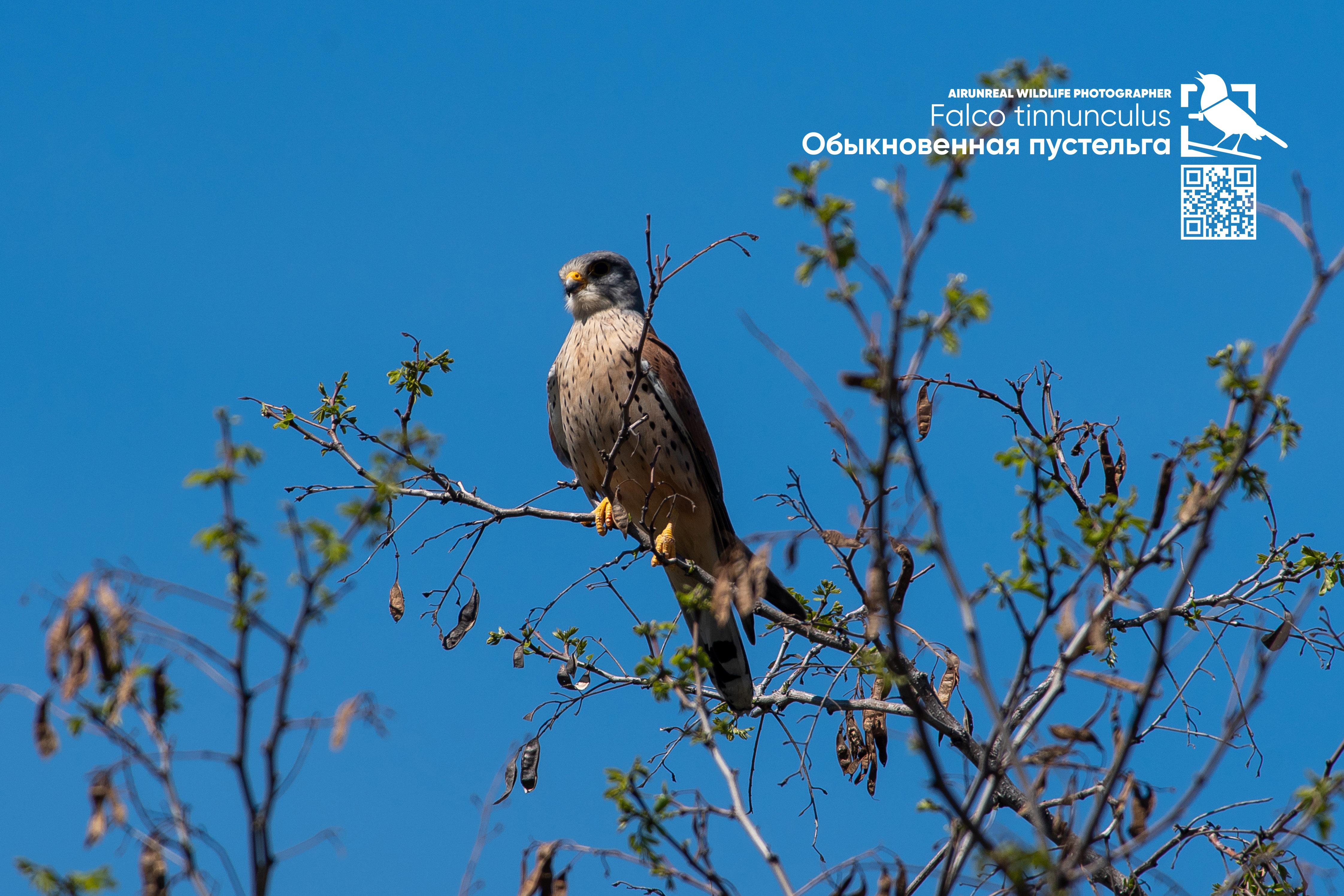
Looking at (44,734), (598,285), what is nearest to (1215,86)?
(598,285)

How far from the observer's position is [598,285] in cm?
625

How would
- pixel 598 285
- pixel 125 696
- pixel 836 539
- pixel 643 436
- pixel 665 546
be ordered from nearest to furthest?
pixel 125 696 → pixel 836 539 → pixel 665 546 → pixel 643 436 → pixel 598 285

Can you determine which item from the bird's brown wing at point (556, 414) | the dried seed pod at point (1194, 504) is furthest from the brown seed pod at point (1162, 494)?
the bird's brown wing at point (556, 414)

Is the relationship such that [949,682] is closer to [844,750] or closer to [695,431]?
[844,750]

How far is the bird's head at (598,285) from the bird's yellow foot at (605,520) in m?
1.46

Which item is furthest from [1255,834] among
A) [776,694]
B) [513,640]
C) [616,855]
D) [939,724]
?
[513,640]

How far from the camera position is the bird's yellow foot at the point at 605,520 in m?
5.00

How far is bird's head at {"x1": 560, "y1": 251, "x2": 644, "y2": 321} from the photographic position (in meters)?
6.20

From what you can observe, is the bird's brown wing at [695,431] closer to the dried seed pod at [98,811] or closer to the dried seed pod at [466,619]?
the dried seed pod at [466,619]

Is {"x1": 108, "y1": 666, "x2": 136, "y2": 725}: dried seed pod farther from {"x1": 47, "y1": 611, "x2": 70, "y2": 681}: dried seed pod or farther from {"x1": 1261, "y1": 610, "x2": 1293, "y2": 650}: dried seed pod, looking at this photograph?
{"x1": 1261, "y1": 610, "x2": 1293, "y2": 650}: dried seed pod

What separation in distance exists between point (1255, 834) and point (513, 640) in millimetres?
2431

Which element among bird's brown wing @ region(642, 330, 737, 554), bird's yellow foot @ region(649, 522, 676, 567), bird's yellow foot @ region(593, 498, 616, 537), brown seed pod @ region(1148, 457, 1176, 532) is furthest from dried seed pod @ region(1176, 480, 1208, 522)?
bird's brown wing @ region(642, 330, 737, 554)

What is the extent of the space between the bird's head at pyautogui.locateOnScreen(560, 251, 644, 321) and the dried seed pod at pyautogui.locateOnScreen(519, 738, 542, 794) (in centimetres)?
286

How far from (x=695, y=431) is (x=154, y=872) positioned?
160 inches
